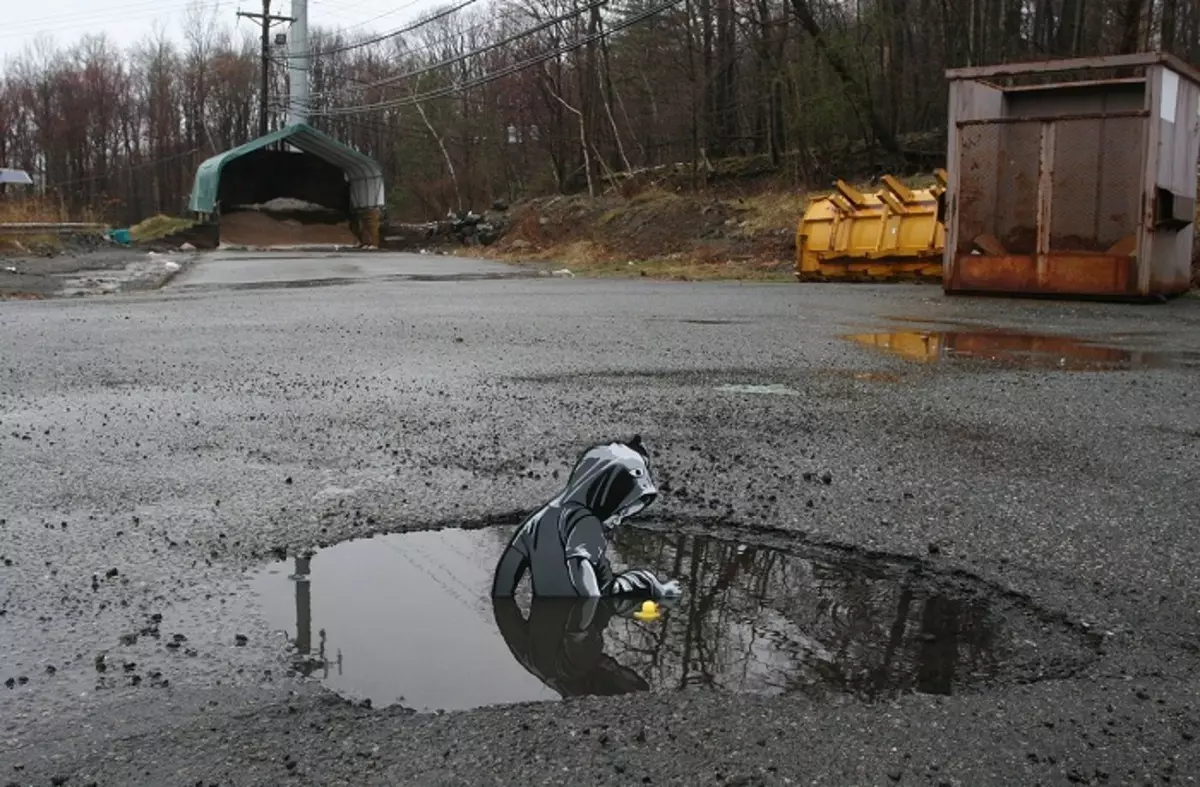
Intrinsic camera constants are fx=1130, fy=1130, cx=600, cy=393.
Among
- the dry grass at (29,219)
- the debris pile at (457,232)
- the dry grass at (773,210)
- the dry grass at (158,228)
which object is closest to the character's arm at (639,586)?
the dry grass at (773,210)

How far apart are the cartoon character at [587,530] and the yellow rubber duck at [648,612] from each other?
77 millimetres

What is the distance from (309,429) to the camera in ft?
19.1

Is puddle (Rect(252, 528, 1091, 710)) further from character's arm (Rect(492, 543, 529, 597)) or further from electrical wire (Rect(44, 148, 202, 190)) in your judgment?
electrical wire (Rect(44, 148, 202, 190))

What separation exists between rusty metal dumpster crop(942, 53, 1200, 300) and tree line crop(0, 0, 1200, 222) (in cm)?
644

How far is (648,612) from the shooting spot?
124 inches

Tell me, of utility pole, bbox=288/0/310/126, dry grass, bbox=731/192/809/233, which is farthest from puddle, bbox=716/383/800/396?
utility pole, bbox=288/0/310/126

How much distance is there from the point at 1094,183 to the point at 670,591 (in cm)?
1238

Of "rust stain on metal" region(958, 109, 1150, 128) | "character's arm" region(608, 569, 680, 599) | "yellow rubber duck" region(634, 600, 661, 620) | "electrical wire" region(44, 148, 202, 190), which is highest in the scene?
"electrical wire" region(44, 148, 202, 190)

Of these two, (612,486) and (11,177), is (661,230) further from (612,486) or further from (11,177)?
(11,177)

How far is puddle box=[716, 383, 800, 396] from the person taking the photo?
22.7ft

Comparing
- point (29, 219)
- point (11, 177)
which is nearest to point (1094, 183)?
point (29, 219)

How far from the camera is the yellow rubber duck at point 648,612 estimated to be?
10.3ft

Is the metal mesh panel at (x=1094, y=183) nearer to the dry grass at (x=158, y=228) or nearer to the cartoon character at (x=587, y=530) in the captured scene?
the cartoon character at (x=587, y=530)

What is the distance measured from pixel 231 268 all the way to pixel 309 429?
2318 cm
